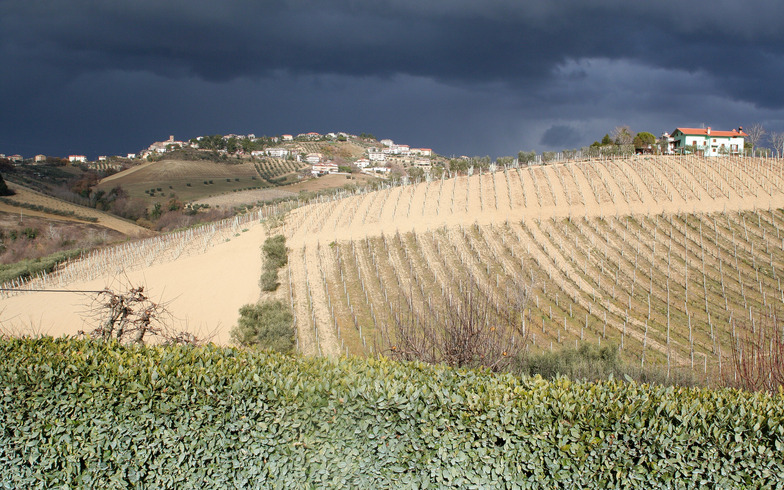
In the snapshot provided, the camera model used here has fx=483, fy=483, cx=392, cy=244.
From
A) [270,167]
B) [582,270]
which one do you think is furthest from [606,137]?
[270,167]

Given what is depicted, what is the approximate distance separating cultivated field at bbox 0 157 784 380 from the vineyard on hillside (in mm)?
86

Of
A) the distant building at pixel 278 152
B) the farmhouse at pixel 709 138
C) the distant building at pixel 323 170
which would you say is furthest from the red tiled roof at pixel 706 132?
the distant building at pixel 278 152

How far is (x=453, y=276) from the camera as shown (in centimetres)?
2056

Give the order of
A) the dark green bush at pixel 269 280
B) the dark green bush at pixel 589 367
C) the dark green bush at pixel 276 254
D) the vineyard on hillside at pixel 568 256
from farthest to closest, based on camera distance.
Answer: the dark green bush at pixel 276 254, the dark green bush at pixel 269 280, the vineyard on hillside at pixel 568 256, the dark green bush at pixel 589 367

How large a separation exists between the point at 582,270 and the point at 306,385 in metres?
18.1

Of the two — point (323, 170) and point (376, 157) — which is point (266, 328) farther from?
point (376, 157)

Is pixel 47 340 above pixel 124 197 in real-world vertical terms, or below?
below

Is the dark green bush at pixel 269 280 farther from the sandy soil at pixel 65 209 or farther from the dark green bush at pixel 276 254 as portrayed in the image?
the sandy soil at pixel 65 209

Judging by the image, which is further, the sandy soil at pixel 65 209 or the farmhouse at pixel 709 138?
the farmhouse at pixel 709 138

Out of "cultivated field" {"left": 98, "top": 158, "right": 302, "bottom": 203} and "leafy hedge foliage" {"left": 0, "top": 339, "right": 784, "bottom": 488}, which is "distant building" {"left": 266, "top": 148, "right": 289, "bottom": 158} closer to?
"cultivated field" {"left": 98, "top": 158, "right": 302, "bottom": 203}

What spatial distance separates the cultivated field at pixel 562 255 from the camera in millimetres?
16406

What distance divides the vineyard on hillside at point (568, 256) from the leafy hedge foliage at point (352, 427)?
21.3ft

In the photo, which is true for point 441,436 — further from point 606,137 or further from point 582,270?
point 606,137

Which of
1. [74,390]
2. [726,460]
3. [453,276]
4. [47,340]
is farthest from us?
[453,276]
